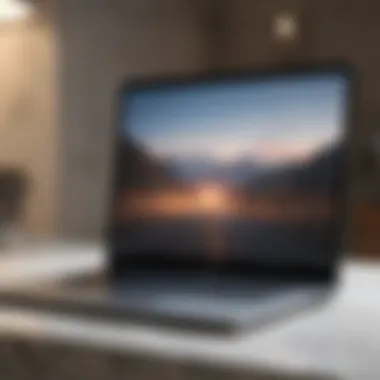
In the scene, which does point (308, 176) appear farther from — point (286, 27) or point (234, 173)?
point (286, 27)

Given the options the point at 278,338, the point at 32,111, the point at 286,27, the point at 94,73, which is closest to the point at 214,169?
the point at 278,338

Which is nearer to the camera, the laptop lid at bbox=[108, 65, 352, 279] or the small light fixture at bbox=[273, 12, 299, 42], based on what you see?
the laptop lid at bbox=[108, 65, 352, 279]

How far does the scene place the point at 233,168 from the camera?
0.86 m

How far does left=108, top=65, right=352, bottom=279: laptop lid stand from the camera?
0.82 meters

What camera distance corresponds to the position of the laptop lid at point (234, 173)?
82cm

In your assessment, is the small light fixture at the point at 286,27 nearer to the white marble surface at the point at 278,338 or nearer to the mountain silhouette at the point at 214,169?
the mountain silhouette at the point at 214,169

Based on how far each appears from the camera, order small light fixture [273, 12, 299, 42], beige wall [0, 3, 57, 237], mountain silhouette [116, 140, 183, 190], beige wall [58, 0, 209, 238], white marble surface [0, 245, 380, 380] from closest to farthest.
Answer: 1. white marble surface [0, 245, 380, 380]
2. mountain silhouette [116, 140, 183, 190]
3. beige wall [0, 3, 57, 237]
4. beige wall [58, 0, 209, 238]
5. small light fixture [273, 12, 299, 42]

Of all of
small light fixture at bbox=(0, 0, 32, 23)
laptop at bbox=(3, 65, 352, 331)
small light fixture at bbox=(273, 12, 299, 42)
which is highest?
small light fixture at bbox=(273, 12, 299, 42)

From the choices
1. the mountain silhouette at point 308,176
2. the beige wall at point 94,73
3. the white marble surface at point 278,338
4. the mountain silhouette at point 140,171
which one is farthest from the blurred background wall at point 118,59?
the white marble surface at point 278,338

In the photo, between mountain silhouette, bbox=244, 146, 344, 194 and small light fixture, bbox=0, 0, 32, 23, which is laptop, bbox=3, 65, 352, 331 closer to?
mountain silhouette, bbox=244, 146, 344, 194

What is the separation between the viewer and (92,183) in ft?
8.05

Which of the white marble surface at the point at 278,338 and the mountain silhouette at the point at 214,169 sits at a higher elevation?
the mountain silhouette at the point at 214,169

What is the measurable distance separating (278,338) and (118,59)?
2.05m

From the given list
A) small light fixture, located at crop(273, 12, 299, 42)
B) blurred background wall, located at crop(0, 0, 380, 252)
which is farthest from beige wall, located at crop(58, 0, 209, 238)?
small light fixture, located at crop(273, 12, 299, 42)
